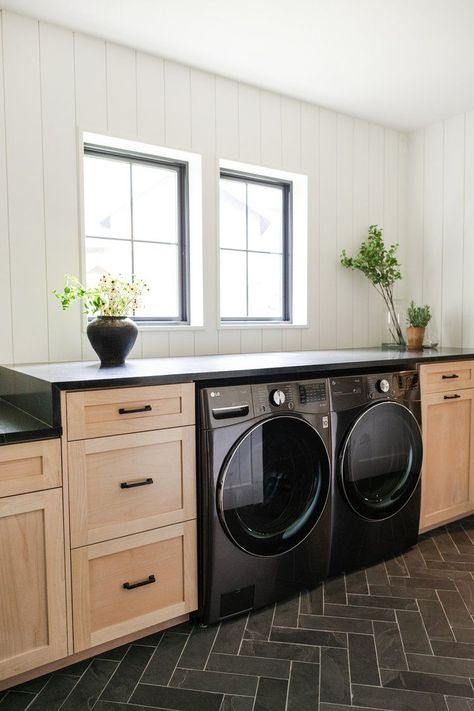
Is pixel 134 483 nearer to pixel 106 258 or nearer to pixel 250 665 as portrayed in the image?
pixel 250 665

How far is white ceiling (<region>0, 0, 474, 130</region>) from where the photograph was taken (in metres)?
2.18

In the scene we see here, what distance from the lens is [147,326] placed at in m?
2.66

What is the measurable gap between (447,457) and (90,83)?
2.57 meters

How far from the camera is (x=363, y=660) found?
1.76 meters

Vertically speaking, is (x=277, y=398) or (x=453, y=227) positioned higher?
(x=453, y=227)

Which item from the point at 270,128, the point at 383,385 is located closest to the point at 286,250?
the point at 270,128

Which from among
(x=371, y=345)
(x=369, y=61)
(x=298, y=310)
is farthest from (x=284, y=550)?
(x=369, y=61)

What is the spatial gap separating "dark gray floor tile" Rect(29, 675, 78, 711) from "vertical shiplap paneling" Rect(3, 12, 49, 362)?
4.10ft

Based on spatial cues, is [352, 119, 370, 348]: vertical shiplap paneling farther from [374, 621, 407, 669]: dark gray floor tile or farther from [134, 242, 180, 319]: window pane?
[374, 621, 407, 669]: dark gray floor tile

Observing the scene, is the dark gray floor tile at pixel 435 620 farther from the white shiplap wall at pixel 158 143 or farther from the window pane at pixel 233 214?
the window pane at pixel 233 214

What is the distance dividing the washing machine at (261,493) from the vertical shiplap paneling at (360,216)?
56.0 inches

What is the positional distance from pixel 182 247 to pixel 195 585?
1.74 meters

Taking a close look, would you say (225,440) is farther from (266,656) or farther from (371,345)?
(371,345)

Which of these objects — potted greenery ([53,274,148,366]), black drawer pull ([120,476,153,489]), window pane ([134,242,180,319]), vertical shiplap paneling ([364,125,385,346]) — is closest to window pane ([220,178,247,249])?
window pane ([134,242,180,319])
